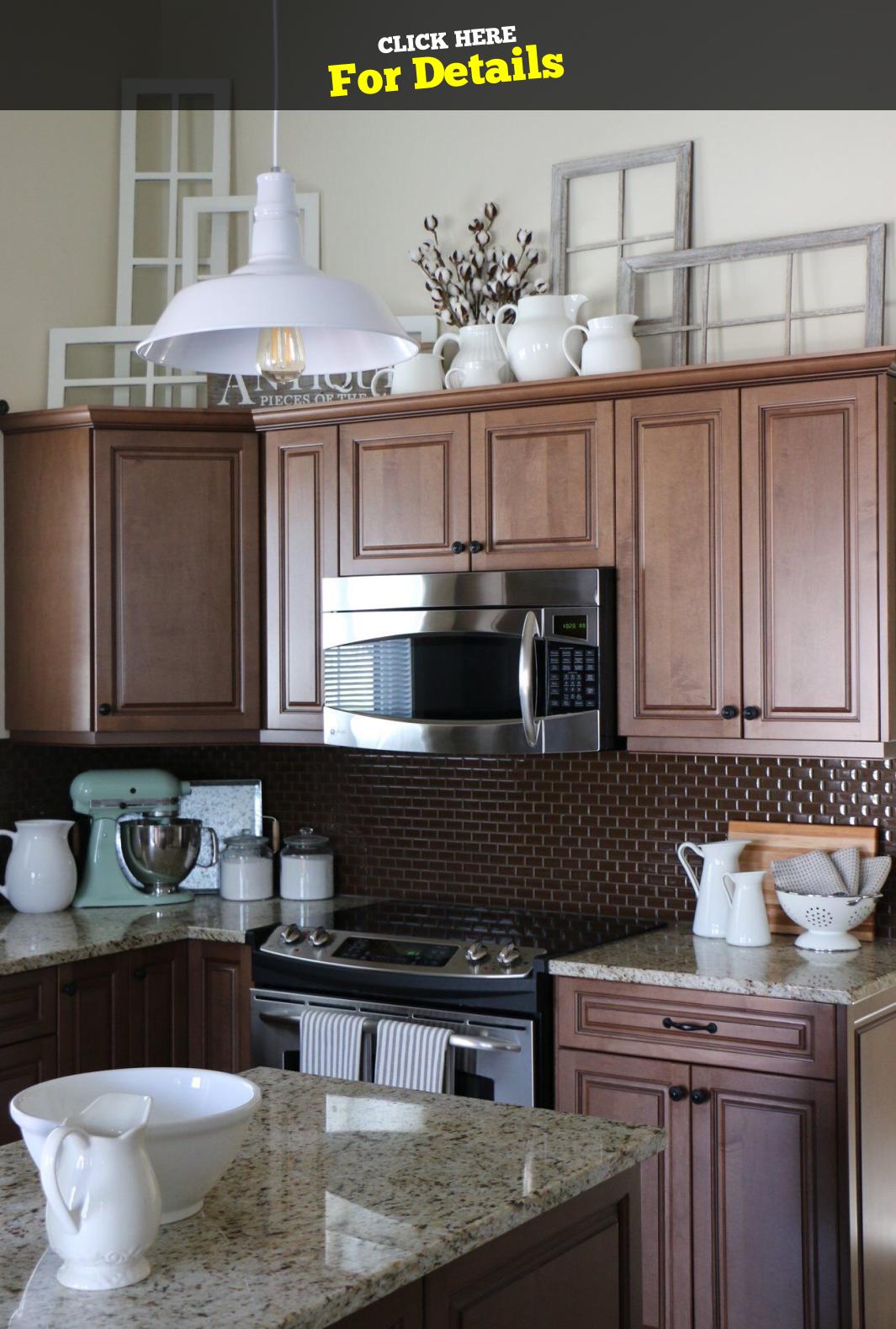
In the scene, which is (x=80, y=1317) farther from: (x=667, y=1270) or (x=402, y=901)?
(x=402, y=901)

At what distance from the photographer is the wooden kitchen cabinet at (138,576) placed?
3947 mm

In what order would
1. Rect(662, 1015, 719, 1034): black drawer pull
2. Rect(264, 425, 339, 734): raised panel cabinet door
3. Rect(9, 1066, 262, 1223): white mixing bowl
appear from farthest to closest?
Rect(264, 425, 339, 734): raised panel cabinet door, Rect(662, 1015, 719, 1034): black drawer pull, Rect(9, 1066, 262, 1223): white mixing bowl

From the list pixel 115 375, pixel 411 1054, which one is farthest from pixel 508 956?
pixel 115 375

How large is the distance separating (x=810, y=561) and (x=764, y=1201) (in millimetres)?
1359

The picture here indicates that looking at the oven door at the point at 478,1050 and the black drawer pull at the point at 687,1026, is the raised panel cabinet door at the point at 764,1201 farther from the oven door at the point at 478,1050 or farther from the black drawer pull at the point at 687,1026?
the oven door at the point at 478,1050

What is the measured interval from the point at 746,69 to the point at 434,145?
93 cm

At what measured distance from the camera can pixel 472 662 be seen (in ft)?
11.9

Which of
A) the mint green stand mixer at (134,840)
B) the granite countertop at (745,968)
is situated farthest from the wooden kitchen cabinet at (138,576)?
the granite countertop at (745,968)

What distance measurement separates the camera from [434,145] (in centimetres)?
415

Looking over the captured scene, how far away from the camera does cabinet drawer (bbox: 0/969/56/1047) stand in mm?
3363

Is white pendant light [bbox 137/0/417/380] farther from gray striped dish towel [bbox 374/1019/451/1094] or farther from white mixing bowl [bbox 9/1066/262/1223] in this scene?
gray striped dish towel [bbox 374/1019/451/1094]

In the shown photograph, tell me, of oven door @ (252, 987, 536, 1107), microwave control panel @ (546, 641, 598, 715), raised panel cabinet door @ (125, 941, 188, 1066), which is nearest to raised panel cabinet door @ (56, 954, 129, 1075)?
raised panel cabinet door @ (125, 941, 188, 1066)

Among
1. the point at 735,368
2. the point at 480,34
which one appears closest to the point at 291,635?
the point at 735,368

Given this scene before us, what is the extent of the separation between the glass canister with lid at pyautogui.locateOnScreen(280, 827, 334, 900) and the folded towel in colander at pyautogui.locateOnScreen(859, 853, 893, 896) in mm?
1562
